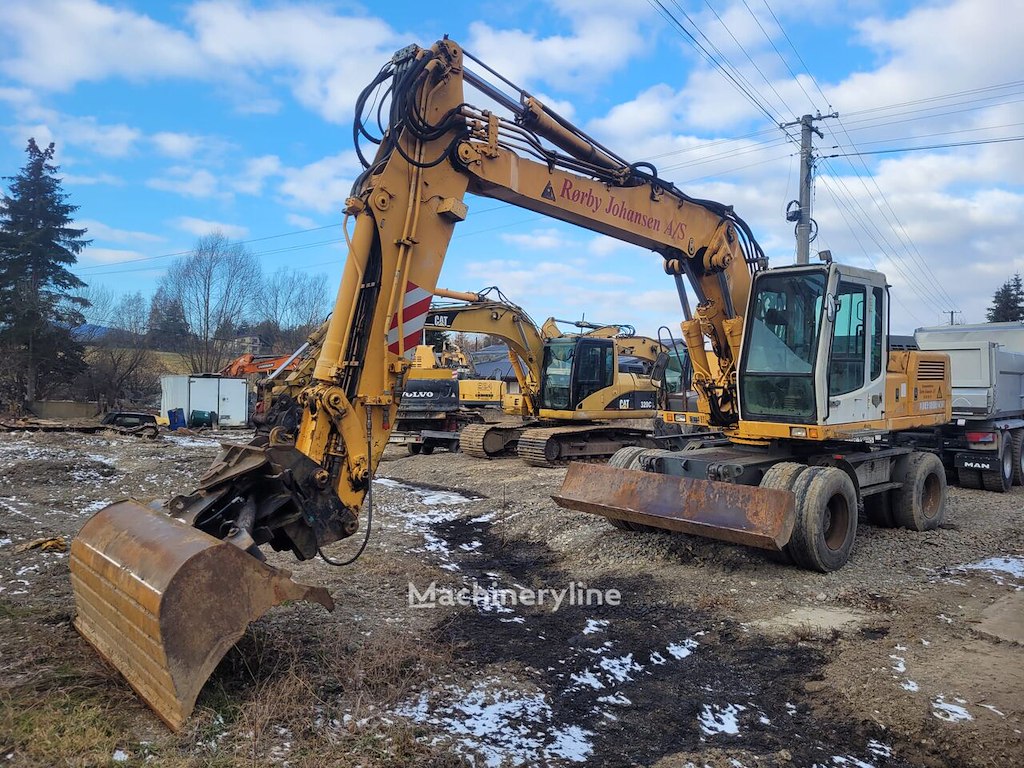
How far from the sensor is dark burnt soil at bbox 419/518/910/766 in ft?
12.2

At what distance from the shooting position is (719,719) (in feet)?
13.1

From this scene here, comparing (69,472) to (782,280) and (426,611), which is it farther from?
(782,280)

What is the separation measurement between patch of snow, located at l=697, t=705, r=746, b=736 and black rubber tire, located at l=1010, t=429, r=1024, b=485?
1036 centimetres

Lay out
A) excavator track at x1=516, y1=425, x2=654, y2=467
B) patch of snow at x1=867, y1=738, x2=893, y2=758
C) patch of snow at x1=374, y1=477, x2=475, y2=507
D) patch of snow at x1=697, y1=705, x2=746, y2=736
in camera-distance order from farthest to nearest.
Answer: excavator track at x1=516, y1=425, x2=654, y2=467
patch of snow at x1=374, y1=477, x2=475, y2=507
patch of snow at x1=697, y1=705, x2=746, y2=736
patch of snow at x1=867, y1=738, x2=893, y2=758

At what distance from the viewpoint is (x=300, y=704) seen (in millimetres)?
3676

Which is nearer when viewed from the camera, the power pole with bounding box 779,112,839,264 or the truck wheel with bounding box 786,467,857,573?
the truck wheel with bounding box 786,467,857,573

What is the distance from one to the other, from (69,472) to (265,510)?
959cm

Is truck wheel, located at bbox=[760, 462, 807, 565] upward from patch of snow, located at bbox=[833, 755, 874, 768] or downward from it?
upward

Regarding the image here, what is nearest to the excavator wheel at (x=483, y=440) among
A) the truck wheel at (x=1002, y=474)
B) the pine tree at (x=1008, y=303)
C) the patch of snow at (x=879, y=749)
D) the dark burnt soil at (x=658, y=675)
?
the dark burnt soil at (x=658, y=675)

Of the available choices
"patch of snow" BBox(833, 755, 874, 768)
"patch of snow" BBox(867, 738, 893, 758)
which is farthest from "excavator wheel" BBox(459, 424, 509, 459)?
"patch of snow" BBox(833, 755, 874, 768)

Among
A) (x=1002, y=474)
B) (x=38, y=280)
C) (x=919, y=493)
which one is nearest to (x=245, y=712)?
(x=919, y=493)

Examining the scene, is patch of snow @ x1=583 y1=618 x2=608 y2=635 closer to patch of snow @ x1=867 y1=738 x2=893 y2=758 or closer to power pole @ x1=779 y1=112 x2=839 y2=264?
patch of snow @ x1=867 y1=738 x2=893 y2=758

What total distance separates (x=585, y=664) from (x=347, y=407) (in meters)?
2.31

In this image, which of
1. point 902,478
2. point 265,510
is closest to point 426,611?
point 265,510
